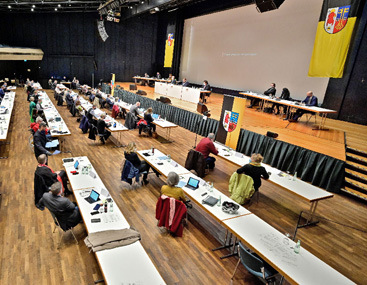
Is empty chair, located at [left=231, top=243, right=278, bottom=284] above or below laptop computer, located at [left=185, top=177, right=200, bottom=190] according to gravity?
below

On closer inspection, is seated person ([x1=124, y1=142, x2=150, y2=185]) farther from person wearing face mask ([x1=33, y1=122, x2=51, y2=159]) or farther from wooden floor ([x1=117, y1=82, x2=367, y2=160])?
wooden floor ([x1=117, y1=82, x2=367, y2=160])

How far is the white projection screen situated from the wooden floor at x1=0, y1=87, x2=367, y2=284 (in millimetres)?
8267

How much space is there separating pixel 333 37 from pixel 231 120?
5782 mm

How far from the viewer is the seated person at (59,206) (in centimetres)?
369

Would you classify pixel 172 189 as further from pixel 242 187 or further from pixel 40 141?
pixel 40 141

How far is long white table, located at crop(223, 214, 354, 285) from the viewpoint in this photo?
2.84m

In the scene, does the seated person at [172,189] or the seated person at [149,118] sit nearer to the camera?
the seated person at [172,189]

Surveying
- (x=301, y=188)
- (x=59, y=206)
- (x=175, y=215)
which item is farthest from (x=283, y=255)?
(x=59, y=206)

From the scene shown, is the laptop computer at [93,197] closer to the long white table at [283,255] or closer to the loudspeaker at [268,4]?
the long white table at [283,255]

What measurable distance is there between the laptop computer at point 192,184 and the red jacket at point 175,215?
64 centimetres

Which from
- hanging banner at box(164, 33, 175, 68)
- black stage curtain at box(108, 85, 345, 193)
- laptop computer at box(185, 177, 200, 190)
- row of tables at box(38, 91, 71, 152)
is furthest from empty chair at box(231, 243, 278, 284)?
hanging banner at box(164, 33, 175, 68)

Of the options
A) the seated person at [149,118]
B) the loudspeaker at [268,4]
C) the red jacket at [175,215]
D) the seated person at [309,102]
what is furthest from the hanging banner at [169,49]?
the red jacket at [175,215]

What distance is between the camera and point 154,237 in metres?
4.41

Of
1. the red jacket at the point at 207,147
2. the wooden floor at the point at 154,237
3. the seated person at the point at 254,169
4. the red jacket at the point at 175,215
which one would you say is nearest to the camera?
the wooden floor at the point at 154,237
